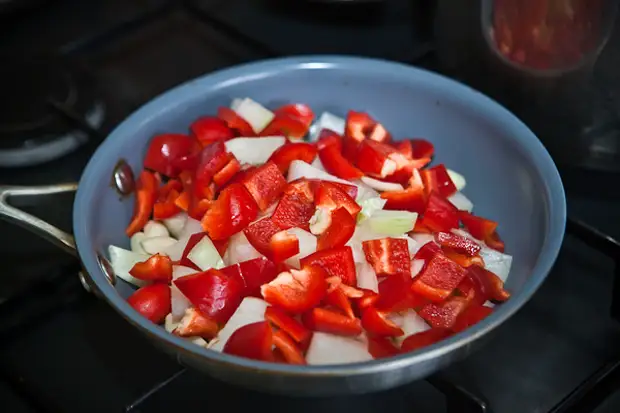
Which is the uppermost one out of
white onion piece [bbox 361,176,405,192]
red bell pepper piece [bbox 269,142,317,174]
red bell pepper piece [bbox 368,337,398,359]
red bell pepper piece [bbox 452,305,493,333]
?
red bell pepper piece [bbox 269,142,317,174]

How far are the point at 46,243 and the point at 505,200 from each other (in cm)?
59

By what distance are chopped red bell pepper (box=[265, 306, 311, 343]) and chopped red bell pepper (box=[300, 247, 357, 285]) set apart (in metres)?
0.07

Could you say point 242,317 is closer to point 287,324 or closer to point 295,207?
point 287,324

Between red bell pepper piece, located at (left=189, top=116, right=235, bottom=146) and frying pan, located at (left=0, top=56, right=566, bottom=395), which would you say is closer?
frying pan, located at (left=0, top=56, right=566, bottom=395)

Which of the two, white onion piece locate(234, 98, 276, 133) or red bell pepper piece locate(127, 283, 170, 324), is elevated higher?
white onion piece locate(234, 98, 276, 133)

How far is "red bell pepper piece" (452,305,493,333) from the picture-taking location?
811mm

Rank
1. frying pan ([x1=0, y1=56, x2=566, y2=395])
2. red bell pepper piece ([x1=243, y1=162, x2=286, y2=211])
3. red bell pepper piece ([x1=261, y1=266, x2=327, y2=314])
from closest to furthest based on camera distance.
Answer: frying pan ([x1=0, y1=56, x2=566, y2=395])
red bell pepper piece ([x1=261, y1=266, x2=327, y2=314])
red bell pepper piece ([x1=243, y1=162, x2=286, y2=211])

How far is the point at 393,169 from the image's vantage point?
983mm

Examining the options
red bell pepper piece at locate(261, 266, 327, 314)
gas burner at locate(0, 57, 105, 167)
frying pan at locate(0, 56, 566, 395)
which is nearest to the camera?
frying pan at locate(0, 56, 566, 395)

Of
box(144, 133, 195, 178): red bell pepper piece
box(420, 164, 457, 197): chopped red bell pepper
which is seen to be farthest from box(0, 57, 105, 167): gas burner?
box(420, 164, 457, 197): chopped red bell pepper

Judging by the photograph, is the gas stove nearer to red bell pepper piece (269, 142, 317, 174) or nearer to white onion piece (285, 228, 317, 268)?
white onion piece (285, 228, 317, 268)

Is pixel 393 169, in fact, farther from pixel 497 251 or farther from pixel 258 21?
pixel 258 21

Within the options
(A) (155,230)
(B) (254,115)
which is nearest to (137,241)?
(A) (155,230)

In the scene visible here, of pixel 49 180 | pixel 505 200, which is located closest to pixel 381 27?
pixel 505 200
